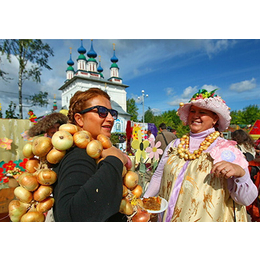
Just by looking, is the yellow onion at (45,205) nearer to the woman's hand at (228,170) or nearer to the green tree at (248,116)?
the woman's hand at (228,170)

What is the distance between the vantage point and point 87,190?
0.77 metres

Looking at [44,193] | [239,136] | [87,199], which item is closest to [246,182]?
[87,199]

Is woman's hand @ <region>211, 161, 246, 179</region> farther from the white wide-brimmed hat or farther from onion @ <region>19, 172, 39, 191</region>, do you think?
onion @ <region>19, 172, 39, 191</region>

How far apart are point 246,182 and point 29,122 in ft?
19.3

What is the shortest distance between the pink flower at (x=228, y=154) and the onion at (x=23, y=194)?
4.96 ft

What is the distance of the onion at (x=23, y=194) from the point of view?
97 cm

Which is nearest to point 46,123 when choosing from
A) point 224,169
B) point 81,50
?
point 224,169

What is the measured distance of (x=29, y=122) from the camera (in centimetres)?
522

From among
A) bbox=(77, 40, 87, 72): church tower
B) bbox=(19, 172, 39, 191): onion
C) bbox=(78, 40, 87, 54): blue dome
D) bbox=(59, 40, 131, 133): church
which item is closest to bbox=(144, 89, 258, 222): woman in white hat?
bbox=(19, 172, 39, 191): onion

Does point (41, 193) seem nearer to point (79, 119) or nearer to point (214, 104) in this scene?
point (79, 119)

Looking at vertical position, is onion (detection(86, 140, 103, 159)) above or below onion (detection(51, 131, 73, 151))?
below

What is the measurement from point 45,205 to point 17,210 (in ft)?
0.58

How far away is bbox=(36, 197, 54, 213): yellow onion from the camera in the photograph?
97cm

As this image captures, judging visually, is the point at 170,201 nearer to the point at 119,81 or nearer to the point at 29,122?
the point at 29,122
